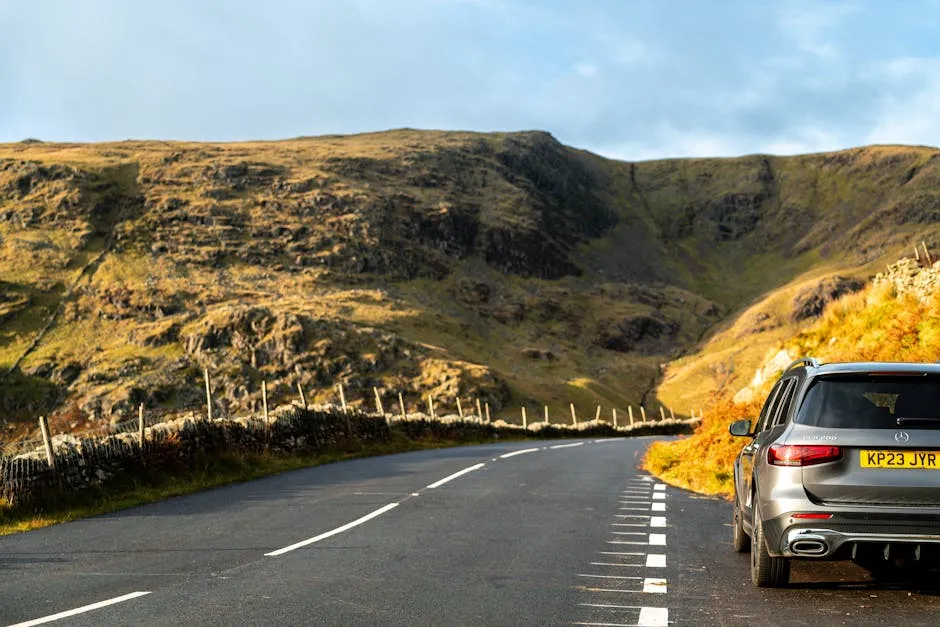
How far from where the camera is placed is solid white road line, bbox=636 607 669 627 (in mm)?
6863

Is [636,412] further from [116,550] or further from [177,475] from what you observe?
[116,550]

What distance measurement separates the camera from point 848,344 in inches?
856

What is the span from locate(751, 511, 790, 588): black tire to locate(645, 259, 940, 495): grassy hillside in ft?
28.2

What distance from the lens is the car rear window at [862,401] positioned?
7.59 m

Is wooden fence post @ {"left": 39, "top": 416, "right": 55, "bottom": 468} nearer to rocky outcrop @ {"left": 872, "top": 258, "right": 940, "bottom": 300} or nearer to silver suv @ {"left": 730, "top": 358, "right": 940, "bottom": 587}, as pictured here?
silver suv @ {"left": 730, "top": 358, "right": 940, "bottom": 587}

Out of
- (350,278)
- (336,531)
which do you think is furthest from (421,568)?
(350,278)

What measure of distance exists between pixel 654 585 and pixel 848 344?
15349 mm

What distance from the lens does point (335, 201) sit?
463 ft

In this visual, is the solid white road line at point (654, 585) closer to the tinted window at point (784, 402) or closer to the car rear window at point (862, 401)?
the tinted window at point (784, 402)

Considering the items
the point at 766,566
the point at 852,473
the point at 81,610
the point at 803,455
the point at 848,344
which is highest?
the point at 848,344

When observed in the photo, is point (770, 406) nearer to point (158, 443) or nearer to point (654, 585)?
point (654, 585)

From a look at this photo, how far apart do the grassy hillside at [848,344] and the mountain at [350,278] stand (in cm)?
6097

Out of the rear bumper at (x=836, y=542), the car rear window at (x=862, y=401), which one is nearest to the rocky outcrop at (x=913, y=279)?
the car rear window at (x=862, y=401)

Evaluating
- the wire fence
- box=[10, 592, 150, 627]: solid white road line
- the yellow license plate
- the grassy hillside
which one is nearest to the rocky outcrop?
the grassy hillside
